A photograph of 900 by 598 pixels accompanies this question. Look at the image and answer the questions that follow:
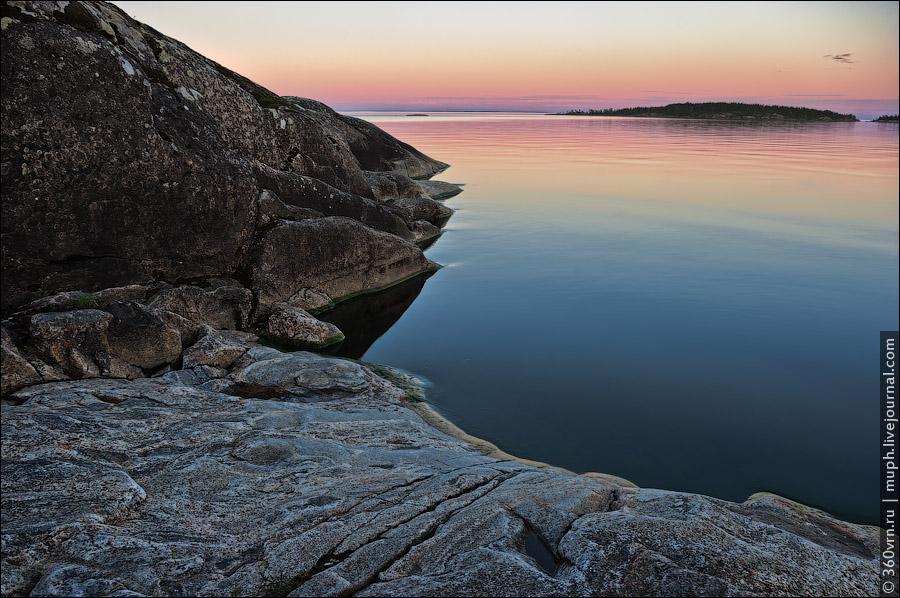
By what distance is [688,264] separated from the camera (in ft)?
80.0

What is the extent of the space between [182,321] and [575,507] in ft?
33.3

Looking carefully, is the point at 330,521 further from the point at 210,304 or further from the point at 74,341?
the point at 210,304

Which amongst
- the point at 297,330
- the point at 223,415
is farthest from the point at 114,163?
the point at 223,415

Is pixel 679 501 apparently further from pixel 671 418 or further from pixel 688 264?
pixel 688 264

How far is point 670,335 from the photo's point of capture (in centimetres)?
1688

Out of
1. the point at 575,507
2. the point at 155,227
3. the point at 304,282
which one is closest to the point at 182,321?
the point at 155,227

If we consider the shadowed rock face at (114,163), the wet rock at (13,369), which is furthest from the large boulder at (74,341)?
the shadowed rock face at (114,163)

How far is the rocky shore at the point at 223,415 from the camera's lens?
5719 mm

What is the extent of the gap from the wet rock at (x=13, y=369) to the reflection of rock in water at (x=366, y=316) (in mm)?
6964

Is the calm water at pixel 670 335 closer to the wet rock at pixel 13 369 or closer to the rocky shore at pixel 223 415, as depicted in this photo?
the rocky shore at pixel 223 415

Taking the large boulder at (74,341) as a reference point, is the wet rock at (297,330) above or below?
below

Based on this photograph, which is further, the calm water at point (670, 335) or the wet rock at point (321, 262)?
the wet rock at point (321, 262)

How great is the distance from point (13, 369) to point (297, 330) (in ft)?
22.6

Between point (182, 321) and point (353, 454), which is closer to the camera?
point (353, 454)
